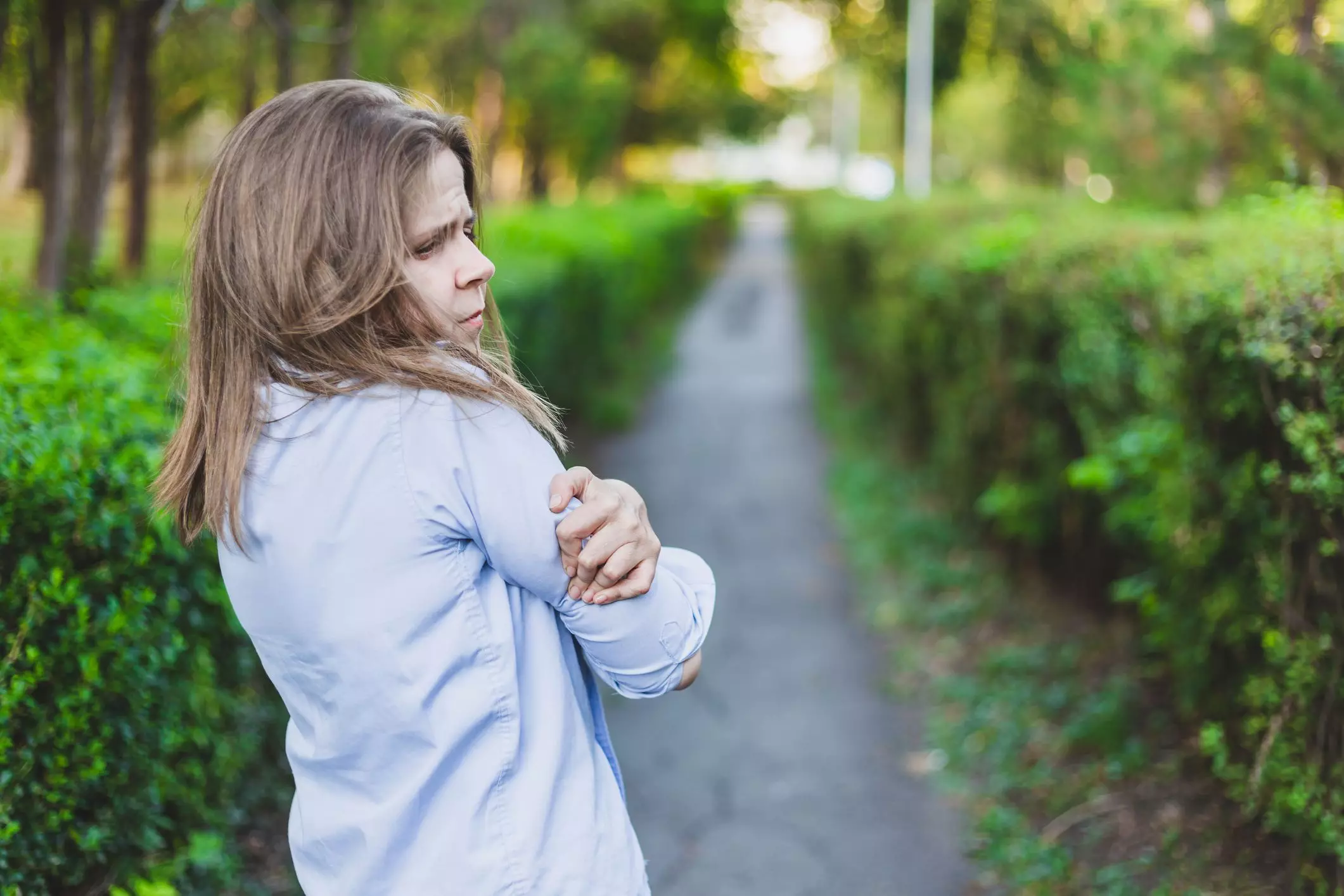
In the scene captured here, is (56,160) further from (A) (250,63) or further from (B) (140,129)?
(A) (250,63)

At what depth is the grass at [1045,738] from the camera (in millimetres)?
3545

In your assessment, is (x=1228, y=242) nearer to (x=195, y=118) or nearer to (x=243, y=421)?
(x=243, y=421)

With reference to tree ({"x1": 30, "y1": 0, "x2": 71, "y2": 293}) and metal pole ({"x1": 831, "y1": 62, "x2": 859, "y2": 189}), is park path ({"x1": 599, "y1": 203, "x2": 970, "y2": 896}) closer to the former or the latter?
tree ({"x1": 30, "y1": 0, "x2": 71, "y2": 293})

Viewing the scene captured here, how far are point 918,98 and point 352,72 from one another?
23.0 meters

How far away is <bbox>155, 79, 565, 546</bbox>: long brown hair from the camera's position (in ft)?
4.79

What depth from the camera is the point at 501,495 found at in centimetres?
145

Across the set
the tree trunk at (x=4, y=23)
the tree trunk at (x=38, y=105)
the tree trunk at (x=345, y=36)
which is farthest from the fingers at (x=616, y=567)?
the tree trunk at (x=345, y=36)

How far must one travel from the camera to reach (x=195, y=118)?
23.1 m

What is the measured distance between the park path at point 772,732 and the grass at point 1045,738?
0.55 ft

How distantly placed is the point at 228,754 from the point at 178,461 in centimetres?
179

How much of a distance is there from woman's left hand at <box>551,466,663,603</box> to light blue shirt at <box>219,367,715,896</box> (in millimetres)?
18

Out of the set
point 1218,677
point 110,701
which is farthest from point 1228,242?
point 110,701

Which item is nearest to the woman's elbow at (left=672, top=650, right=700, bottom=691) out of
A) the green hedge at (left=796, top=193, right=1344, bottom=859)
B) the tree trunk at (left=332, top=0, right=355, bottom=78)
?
the green hedge at (left=796, top=193, right=1344, bottom=859)

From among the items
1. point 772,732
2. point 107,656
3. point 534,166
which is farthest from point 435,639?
point 534,166
